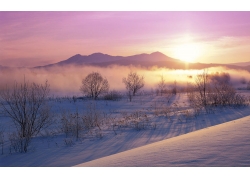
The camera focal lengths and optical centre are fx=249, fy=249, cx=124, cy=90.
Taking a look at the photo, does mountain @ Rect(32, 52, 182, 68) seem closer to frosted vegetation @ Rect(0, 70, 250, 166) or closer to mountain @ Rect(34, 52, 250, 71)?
mountain @ Rect(34, 52, 250, 71)

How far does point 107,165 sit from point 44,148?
14.5 ft

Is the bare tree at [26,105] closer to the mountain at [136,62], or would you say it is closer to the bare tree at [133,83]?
the bare tree at [133,83]

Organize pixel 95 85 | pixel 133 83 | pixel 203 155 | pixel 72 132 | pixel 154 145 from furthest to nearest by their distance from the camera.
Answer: pixel 133 83 < pixel 95 85 < pixel 72 132 < pixel 154 145 < pixel 203 155

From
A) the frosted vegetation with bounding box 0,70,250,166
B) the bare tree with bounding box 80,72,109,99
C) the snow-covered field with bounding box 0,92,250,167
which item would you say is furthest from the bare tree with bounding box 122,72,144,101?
Result: the snow-covered field with bounding box 0,92,250,167

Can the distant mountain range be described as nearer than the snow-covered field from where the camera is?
No

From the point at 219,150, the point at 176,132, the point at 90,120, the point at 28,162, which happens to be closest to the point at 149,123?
the point at 176,132

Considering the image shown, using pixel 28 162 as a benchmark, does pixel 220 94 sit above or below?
above

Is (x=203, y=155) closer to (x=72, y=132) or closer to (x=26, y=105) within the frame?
(x=72, y=132)

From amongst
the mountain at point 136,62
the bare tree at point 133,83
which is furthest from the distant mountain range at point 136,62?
the bare tree at point 133,83

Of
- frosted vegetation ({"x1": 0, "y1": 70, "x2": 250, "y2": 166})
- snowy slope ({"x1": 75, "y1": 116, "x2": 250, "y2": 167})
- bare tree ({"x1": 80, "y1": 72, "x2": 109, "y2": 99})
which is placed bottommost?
frosted vegetation ({"x1": 0, "y1": 70, "x2": 250, "y2": 166})

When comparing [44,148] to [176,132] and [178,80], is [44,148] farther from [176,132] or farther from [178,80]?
[178,80]

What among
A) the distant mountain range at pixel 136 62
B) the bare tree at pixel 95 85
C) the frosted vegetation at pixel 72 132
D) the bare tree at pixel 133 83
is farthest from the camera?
the distant mountain range at pixel 136 62

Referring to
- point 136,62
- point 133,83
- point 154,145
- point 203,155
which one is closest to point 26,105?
point 154,145

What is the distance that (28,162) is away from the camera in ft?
20.6
